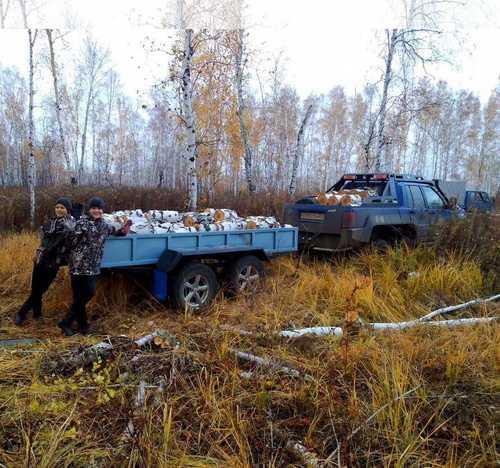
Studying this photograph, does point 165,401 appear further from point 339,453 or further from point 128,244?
point 128,244

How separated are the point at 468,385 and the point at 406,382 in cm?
57

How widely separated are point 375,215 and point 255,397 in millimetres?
5386

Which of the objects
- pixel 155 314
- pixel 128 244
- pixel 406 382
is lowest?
pixel 155 314

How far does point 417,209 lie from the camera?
833cm

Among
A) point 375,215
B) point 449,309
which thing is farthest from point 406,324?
point 375,215

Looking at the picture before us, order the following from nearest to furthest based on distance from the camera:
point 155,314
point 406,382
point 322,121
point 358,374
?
point 406,382, point 358,374, point 155,314, point 322,121

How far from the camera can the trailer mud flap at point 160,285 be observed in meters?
5.03

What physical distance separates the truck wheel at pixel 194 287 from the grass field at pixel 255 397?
303 millimetres

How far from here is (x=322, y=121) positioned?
39844mm

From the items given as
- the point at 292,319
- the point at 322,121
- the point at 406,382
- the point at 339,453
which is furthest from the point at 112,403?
the point at 322,121

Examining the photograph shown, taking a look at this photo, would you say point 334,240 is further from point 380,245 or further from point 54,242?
point 54,242

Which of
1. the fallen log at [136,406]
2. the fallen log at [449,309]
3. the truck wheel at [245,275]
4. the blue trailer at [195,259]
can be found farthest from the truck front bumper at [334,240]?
the fallen log at [136,406]

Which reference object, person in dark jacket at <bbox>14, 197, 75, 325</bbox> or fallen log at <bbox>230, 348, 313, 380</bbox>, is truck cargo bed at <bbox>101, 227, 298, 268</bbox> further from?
fallen log at <bbox>230, 348, 313, 380</bbox>

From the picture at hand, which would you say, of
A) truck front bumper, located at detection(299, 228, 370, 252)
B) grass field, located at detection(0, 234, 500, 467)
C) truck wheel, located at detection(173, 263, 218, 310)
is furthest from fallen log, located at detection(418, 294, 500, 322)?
truck wheel, located at detection(173, 263, 218, 310)
